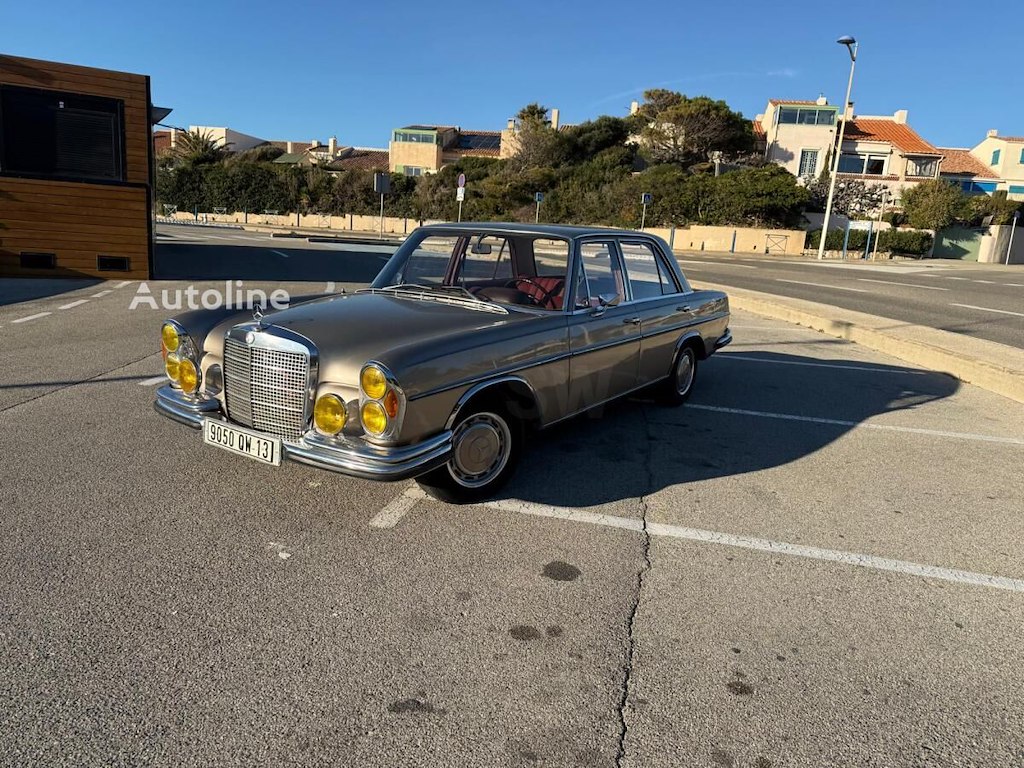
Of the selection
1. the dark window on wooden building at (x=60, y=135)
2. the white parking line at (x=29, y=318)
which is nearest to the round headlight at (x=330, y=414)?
the white parking line at (x=29, y=318)

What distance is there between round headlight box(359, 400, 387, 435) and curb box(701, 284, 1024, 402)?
22.0 ft

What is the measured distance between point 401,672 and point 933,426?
5327mm

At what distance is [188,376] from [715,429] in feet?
12.5

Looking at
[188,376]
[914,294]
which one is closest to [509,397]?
[188,376]

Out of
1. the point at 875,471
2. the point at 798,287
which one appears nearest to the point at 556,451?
the point at 875,471

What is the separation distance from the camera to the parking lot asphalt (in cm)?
226

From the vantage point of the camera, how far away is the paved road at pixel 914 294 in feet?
40.8

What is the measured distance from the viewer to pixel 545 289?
15.2 feet

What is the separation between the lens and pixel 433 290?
184 inches

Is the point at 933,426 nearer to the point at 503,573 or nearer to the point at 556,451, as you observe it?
the point at 556,451

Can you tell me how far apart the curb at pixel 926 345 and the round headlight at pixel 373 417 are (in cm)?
669

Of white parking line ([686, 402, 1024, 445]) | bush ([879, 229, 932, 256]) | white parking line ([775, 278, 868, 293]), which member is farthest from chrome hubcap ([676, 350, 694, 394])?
bush ([879, 229, 932, 256])

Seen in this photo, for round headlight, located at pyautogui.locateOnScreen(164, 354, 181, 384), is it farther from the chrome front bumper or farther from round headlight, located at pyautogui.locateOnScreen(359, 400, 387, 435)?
round headlight, located at pyautogui.locateOnScreen(359, 400, 387, 435)

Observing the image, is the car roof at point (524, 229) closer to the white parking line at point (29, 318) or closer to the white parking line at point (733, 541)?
the white parking line at point (733, 541)
